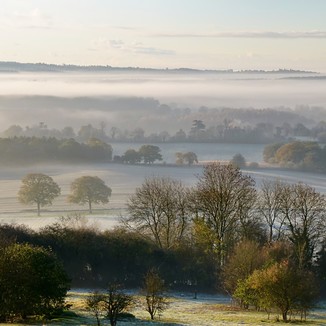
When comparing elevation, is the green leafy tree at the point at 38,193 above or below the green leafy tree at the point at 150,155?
below

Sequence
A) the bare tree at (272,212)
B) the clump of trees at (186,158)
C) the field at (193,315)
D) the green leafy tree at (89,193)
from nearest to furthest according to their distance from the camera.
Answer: the field at (193,315), the bare tree at (272,212), the green leafy tree at (89,193), the clump of trees at (186,158)

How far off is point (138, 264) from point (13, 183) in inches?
2747

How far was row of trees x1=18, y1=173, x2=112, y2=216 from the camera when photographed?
94394mm

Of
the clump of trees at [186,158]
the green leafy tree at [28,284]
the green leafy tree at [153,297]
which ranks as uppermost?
the clump of trees at [186,158]

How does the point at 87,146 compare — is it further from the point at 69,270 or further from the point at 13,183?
the point at 69,270

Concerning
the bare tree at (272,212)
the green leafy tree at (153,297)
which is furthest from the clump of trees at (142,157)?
the green leafy tree at (153,297)

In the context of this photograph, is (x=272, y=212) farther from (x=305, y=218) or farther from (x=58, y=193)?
(x=58, y=193)

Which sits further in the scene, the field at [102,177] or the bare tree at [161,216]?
the field at [102,177]

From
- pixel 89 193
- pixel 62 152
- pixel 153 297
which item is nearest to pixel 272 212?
pixel 153 297

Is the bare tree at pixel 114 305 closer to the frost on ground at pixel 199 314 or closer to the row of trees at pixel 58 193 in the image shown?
the frost on ground at pixel 199 314

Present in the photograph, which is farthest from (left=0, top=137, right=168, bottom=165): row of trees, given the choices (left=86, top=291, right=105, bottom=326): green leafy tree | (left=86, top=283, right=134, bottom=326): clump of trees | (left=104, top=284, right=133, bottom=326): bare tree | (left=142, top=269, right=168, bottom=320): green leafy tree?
Result: (left=104, top=284, right=133, bottom=326): bare tree

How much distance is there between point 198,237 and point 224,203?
330 centimetres

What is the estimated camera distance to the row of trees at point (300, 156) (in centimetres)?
14625

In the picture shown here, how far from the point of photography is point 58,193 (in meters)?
97.2
